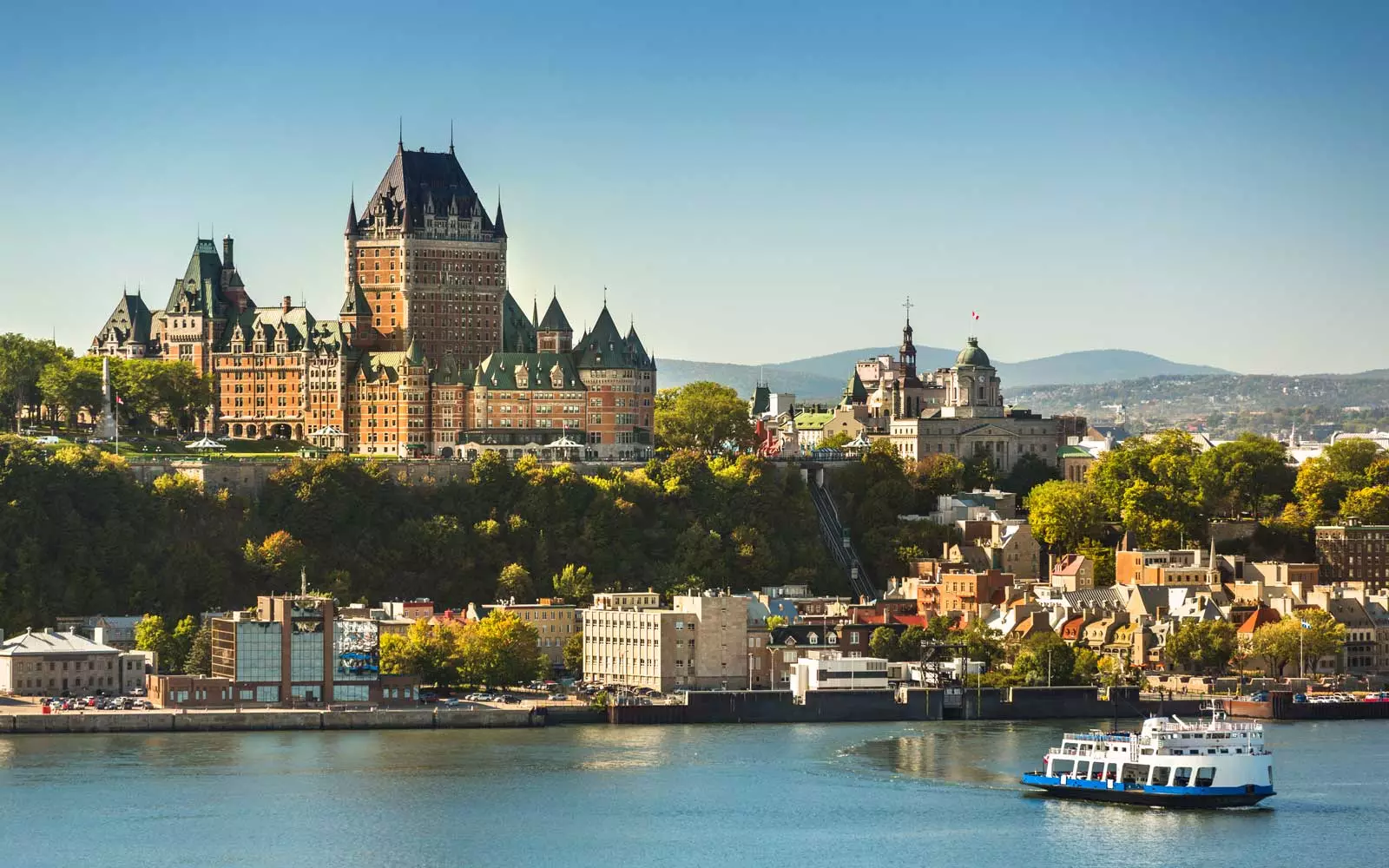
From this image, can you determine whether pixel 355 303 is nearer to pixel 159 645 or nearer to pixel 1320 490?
pixel 159 645

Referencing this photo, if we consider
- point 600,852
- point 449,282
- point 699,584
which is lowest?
point 600,852

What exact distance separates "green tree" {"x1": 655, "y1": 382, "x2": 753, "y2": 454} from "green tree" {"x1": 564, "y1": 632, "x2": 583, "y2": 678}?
43.2 m

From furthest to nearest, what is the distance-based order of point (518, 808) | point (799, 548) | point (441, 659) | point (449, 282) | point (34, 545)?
1. point (449, 282)
2. point (799, 548)
3. point (34, 545)
4. point (441, 659)
5. point (518, 808)

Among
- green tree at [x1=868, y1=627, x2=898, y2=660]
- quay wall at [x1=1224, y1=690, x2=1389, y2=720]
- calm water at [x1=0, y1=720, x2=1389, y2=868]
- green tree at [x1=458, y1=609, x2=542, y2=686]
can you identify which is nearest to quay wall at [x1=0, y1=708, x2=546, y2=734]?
calm water at [x1=0, y1=720, x2=1389, y2=868]

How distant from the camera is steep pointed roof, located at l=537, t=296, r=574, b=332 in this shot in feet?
584

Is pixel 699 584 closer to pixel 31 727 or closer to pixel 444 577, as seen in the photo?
pixel 444 577

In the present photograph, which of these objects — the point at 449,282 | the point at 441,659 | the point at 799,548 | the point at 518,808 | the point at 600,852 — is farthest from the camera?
the point at 449,282

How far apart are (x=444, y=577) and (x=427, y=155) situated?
33878 mm

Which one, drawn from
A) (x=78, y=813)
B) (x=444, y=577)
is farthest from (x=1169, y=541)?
(x=78, y=813)

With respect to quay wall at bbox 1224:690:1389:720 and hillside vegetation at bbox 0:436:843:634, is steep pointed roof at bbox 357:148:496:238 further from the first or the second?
quay wall at bbox 1224:690:1389:720

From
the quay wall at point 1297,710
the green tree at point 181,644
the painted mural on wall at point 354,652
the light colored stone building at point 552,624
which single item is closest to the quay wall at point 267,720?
the painted mural on wall at point 354,652

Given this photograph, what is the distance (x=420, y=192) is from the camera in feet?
582

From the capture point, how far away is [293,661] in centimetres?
12812

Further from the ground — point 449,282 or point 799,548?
point 449,282
